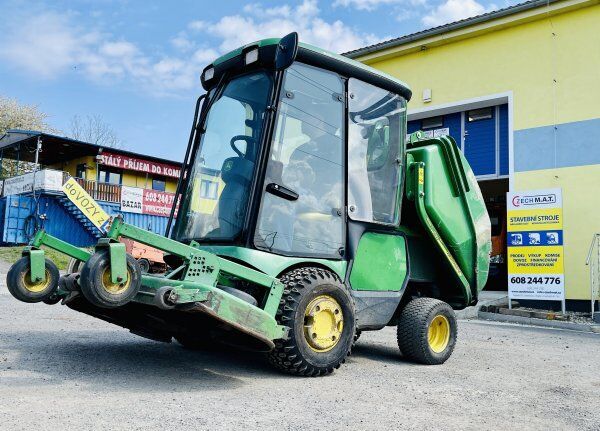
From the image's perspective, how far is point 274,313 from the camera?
465 centimetres

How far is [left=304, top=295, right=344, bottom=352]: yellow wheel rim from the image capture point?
16.0 feet

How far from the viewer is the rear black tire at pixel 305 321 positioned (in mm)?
4719

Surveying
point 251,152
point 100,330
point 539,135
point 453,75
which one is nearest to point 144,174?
point 453,75

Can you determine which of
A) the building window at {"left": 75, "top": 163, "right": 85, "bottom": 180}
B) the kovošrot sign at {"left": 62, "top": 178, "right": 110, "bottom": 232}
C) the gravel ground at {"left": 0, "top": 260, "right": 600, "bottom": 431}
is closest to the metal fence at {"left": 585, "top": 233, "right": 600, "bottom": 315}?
the gravel ground at {"left": 0, "top": 260, "right": 600, "bottom": 431}

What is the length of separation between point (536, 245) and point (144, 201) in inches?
968

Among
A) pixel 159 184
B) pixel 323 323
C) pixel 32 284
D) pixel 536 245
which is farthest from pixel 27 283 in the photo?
pixel 159 184

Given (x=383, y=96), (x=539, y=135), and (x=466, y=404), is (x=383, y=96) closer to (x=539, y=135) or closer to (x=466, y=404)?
(x=466, y=404)

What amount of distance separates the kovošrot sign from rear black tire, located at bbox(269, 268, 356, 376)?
83.8ft

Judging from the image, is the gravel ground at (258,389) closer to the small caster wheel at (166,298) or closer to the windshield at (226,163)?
the small caster wheel at (166,298)

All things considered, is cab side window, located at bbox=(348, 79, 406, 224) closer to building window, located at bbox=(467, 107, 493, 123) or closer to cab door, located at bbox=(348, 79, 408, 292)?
cab door, located at bbox=(348, 79, 408, 292)

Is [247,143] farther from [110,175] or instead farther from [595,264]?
[110,175]

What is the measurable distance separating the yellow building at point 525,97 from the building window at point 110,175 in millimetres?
21764

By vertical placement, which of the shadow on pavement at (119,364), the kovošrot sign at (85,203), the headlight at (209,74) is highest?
the kovošrot sign at (85,203)

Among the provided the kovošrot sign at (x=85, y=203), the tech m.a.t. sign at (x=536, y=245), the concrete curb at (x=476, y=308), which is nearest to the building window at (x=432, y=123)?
the tech m.a.t. sign at (x=536, y=245)
